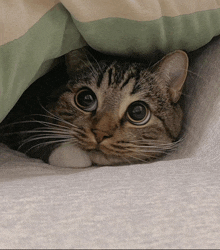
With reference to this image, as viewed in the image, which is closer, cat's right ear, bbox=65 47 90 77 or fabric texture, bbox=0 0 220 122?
fabric texture, bbox=0 0 220 122

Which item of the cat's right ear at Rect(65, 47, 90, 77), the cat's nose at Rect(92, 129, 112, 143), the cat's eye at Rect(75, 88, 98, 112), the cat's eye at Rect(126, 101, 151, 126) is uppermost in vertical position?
the cat's right ear at Rect(65, 47, 90, 77)

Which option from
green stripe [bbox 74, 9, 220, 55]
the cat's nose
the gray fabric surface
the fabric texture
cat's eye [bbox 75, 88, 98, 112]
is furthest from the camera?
cat's eye [bbox 75, 88, 98, 112]

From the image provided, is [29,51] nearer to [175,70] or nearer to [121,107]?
[121,107]

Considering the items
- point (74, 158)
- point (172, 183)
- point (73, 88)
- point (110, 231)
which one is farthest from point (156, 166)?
point (73, 88)

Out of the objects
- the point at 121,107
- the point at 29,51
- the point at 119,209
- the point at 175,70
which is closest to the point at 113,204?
the point at 119,209

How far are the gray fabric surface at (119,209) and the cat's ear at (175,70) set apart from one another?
0.46m

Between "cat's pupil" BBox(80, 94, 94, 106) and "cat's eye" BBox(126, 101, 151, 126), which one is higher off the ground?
"cat's pupil" BBox(80, 94, 94, 106)

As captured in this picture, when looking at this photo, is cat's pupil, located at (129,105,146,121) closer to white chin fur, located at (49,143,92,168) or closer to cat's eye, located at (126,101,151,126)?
cat's eye, located at (126,101,151,126)

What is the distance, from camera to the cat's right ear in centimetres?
106

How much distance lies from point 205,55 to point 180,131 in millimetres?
291

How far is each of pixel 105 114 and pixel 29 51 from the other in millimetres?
347

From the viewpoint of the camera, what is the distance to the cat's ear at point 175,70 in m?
0.95

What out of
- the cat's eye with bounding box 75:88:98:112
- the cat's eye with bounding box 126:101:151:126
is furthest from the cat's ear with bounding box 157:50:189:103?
the cat's eye with bounding box 75:88:98:112

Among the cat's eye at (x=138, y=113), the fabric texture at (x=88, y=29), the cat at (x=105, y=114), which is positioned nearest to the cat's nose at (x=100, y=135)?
the cat at (x=105, y=114)
